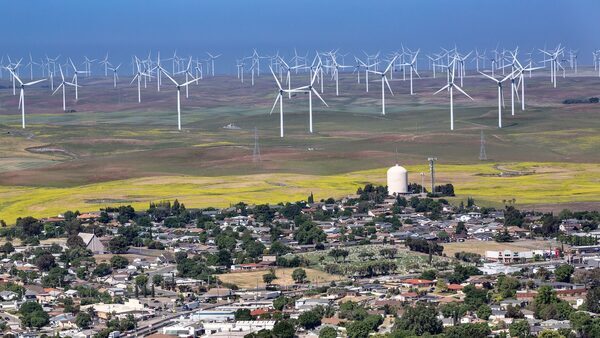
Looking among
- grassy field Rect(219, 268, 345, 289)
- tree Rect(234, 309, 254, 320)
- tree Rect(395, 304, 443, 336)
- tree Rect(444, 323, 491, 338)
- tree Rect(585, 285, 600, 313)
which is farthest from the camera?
grassy field Rect(219, 268, 345, 289)

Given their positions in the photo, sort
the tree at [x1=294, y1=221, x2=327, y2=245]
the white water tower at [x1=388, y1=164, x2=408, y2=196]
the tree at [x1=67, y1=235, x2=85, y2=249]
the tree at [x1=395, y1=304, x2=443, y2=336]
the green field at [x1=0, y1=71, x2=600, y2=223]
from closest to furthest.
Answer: the tree at [x1=395, y1=304, x2=443, y2=336] → the tree at [x1=67, y1=235, x2=85, y2=249] → the tree at [x1=294, y1=221, x2=327, y2=245] → the white water tower at [x1=388, y1=164, x2=408, y2=196] → the green field at [x1=0, y1=71, x2=600, y2=223]

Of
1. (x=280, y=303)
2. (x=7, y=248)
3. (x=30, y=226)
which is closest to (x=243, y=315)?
(x=280, y=303)

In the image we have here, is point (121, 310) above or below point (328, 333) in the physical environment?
above

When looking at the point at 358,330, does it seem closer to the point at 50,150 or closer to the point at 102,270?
the point at 102,270

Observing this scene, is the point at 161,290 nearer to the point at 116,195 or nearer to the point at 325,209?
the point at 325,209

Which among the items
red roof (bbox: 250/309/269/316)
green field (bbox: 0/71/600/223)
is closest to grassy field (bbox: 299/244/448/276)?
red roof (bbox: 250/309/269/316)

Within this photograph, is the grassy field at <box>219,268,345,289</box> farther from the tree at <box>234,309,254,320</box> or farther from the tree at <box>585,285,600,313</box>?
the tree at <box>585,285,600,313</box>
